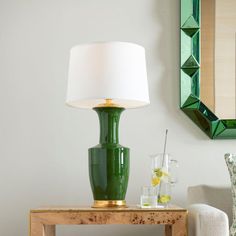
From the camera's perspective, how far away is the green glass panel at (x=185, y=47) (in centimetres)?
304

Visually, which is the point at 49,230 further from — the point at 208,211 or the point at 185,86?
the point at 185,86

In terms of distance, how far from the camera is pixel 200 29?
3.07 metres

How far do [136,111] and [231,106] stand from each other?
0.49 m

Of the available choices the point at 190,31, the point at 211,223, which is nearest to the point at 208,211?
the point at 211,223

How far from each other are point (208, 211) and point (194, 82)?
895 millimetres

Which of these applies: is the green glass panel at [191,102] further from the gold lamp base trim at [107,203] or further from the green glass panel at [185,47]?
the gold lamp base trim at [107,203]

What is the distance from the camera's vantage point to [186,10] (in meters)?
3.06

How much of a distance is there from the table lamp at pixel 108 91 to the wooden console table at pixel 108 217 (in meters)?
0.15

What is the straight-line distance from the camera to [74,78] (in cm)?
257

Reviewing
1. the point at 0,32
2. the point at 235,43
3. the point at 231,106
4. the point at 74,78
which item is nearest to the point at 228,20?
the point at 235,43

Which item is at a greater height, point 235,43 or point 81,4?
point 81,4

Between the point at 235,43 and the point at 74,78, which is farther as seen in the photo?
the point at 235,43

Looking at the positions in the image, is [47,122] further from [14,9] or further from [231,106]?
[231,106]

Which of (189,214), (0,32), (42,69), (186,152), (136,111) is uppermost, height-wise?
(0,32)
